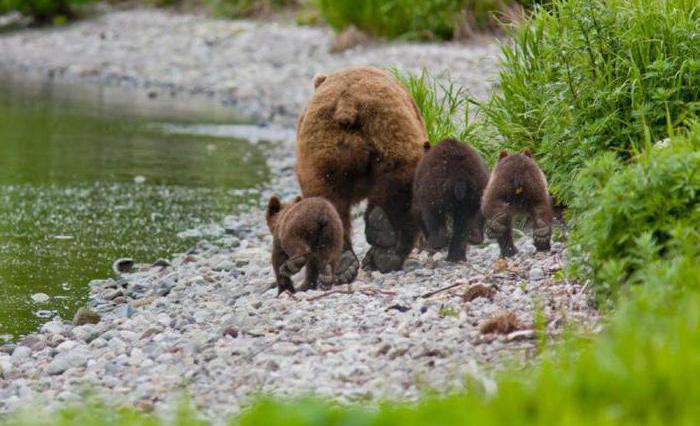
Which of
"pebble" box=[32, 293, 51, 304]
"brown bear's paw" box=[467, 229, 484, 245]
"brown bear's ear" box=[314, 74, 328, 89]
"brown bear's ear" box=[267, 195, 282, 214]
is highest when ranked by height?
"brown bear's ear" box=[314, 74, 328, 89]

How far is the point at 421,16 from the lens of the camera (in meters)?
23.0

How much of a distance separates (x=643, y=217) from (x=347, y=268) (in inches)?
107

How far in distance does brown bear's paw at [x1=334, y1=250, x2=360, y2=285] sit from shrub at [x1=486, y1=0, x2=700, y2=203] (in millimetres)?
1441

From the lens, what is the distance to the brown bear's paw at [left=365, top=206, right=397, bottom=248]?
8758 millimetres

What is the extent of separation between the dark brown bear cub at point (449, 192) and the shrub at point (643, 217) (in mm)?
1978

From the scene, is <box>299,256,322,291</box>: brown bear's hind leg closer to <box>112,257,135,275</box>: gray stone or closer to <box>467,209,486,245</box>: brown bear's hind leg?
<box>467,209,486,245</box>: brown bear's hind leg

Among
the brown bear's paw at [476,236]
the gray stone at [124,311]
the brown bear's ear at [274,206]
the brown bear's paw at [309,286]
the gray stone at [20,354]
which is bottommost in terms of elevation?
the gray stone at [124,311]

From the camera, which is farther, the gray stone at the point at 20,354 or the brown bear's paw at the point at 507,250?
the brown bear's paw at the point at 507,250

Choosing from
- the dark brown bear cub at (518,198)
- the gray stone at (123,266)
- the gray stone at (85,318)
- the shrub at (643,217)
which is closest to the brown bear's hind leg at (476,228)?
the dark brown bear cub at (518,198)

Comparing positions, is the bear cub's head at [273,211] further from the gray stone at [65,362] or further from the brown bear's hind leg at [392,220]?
the gray stone at [65,362]

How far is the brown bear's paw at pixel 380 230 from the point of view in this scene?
345 inches

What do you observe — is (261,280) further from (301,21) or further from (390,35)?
(301,21)

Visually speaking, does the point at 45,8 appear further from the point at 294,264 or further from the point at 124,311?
the point at 294,264

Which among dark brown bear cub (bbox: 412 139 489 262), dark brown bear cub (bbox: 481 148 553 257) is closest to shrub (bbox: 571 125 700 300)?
dark brown bear cub (bbox: 481 148 553 257)
